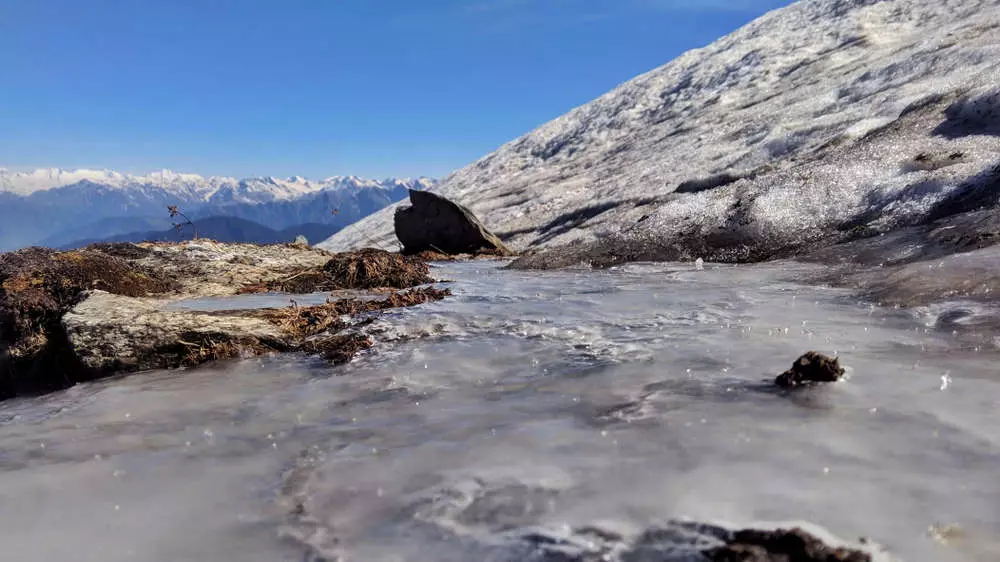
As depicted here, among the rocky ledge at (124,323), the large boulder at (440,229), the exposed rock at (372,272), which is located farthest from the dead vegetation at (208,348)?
the large boulder at (440,229)

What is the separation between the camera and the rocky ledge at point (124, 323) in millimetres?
7129

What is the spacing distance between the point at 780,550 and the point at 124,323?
773cm

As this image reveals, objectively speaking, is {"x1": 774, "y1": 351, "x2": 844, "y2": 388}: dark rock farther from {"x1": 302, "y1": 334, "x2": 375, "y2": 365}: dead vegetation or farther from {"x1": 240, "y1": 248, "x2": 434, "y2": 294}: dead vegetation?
{"x1": 240, "y1": 248, "x2": 434, "y2": 294}: dead vegetation

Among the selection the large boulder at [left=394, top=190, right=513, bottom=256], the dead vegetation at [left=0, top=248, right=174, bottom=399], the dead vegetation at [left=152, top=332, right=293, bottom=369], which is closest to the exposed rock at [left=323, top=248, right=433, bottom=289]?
the dead vegetation at [left=0, top=248, right=174, bottom=399]

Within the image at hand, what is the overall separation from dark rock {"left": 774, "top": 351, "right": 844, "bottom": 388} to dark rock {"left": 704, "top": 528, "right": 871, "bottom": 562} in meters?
2.45

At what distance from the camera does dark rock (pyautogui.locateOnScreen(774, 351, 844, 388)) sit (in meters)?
4.78

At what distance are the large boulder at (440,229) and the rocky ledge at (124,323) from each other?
11.1 metres

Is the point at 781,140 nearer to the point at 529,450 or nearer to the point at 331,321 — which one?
the point at 331,321

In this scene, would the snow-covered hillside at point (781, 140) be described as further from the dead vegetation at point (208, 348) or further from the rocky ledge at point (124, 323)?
the dead vegetation at point (208, 348)

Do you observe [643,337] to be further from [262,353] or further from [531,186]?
[531,186]

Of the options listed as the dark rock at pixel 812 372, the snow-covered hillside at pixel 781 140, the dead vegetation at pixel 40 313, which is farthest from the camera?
the snow-covered hillside at pixel 781 140

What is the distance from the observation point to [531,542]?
285 cm

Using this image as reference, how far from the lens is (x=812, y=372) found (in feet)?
15.8

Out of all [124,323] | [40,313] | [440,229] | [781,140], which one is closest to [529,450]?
[124,323]
